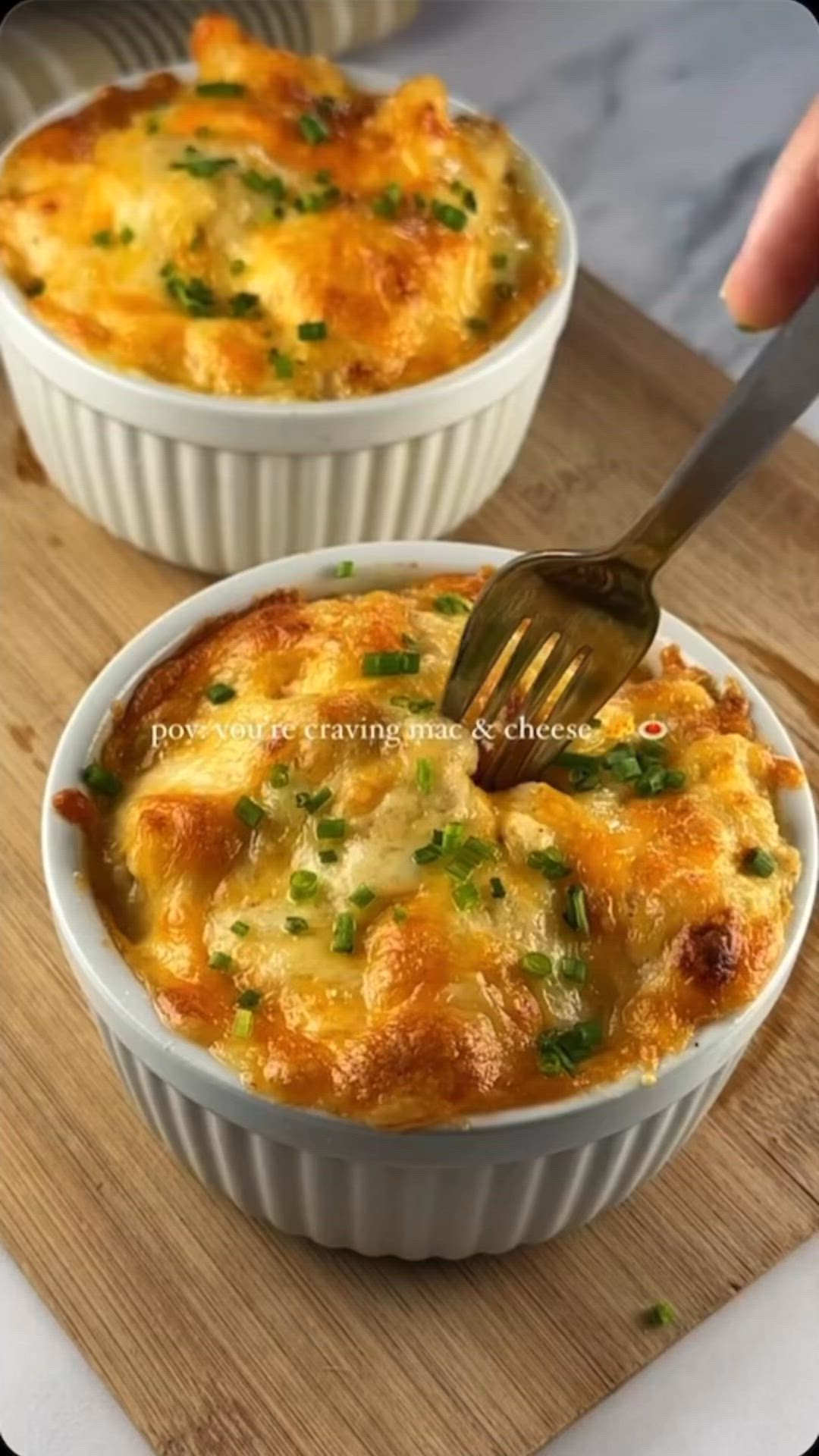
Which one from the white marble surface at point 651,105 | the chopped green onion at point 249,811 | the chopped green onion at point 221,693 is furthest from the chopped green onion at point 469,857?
the white marble surface at point 651,105

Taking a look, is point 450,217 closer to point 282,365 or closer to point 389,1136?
point 282,365

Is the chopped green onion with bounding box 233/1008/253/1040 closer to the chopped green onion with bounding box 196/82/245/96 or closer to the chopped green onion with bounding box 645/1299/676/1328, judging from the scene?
the chopped green onion with bounding box 645/1299/676/1328

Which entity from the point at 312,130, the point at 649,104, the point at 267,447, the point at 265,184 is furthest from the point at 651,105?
the point at 267,447

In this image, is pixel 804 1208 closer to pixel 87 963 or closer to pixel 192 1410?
pixel 192 1410

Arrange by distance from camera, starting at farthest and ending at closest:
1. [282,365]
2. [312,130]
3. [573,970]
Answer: [312,130] < [282,365] < [573,970]

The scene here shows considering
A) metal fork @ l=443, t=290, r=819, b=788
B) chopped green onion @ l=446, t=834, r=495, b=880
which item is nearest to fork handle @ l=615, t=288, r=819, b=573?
metal fork @ l=443, t=290, r=819, b=788

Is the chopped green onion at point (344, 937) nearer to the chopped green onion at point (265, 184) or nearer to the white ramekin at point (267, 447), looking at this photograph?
the white ramekin at point (267, 447)

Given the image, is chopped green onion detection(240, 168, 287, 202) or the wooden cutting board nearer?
the wooden cutting board
